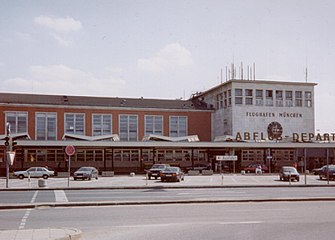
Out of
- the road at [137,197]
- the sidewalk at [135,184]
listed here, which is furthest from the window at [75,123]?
the road at [137,197]

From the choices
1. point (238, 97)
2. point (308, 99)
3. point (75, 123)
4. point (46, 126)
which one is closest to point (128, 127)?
point (75, 123)

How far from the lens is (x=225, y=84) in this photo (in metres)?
76.5

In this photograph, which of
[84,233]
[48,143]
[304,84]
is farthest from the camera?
[304,84]

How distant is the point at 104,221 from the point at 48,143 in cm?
4270

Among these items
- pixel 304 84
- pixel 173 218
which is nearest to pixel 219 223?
pixel 173 218

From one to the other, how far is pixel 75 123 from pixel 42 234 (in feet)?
191

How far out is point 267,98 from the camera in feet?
250

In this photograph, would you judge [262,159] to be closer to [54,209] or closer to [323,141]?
[323,141]

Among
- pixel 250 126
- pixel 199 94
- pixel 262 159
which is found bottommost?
pixel 262 159

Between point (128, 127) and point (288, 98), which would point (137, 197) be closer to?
point (128, 127)

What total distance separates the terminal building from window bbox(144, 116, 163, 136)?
15 cm

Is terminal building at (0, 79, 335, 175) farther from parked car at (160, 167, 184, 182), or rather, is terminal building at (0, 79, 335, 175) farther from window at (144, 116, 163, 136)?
parked car at (160, 167, 184, 182)

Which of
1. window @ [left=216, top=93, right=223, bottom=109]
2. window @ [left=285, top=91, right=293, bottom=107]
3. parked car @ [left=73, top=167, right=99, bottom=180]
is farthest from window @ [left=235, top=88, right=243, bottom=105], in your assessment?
parked car @ [left=73, top=167, right=99, bottom=180]

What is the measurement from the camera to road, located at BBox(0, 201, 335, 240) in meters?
13.2
